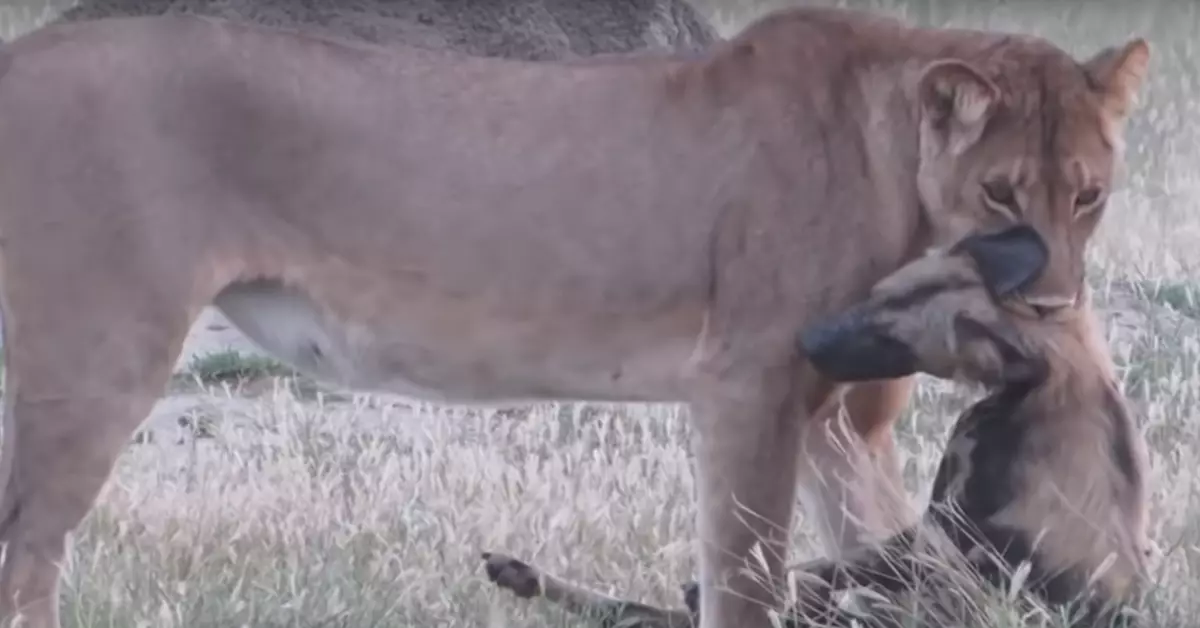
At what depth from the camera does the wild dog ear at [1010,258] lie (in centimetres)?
329

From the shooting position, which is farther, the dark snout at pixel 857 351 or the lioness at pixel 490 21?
the lioness at pixel 490 21

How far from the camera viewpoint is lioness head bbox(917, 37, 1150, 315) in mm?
3449

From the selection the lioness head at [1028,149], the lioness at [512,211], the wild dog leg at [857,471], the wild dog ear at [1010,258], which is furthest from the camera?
the wild dog leg at [857,471]

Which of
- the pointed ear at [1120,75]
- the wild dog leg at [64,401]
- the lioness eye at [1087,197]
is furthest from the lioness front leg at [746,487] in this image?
the wild dog leg at [64,401]

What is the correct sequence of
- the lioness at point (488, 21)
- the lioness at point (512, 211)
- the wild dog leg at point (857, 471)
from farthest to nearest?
the lioness at point (488, 21) → the wild dog leg at point (857, 471) → the lioness at point (512, 211)

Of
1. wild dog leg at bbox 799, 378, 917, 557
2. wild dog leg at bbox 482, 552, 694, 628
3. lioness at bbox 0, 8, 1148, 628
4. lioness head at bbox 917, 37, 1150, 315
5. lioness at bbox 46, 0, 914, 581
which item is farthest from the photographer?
lioness at bbox 46, 0, 914, 581

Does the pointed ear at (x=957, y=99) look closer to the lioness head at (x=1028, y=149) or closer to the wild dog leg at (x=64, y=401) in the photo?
the lioness head at (x=1028, y=149)

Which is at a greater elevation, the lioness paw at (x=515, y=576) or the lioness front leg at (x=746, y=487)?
the lioness front leg at (x=746, y=487)

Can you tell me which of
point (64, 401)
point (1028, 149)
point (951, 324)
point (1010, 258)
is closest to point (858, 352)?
point (951, 324)

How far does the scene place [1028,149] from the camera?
3469 mm

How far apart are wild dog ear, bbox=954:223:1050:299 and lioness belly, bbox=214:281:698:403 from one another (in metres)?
0.63

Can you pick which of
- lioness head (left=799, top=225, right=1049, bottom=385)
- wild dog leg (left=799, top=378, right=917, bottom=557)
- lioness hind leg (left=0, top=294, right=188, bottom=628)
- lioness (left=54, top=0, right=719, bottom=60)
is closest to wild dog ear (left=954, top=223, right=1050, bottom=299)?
lioness head (left=799, top=225, right=1049, bottom=385)

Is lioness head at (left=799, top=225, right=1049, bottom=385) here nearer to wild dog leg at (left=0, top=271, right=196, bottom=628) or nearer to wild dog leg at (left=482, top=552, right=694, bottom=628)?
wild dog leg at (left=482, top=552, right=694, bottom=628)

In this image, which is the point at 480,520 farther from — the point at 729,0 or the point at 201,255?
the point at 729,0
